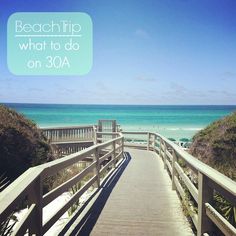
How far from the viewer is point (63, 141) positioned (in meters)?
20.2

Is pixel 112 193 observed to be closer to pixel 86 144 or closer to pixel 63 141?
pixel 63 141

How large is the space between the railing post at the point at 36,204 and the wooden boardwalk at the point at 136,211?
3.52 feet

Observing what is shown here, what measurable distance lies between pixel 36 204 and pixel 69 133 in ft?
54.0

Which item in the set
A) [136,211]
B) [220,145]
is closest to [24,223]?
[136,211]

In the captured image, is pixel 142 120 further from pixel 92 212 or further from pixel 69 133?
pixel 92 212

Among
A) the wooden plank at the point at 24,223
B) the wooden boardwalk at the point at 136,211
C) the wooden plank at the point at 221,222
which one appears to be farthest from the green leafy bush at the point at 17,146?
the wooden plank at the point at 221,222

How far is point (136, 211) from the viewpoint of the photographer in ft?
22.1

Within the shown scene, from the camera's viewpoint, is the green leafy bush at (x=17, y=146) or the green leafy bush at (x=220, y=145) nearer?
the green leafy bush at (x=17, y=146)

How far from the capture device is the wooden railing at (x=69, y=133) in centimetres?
1933

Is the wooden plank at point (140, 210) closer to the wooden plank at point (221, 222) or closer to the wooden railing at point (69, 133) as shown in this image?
the wooden plank at point (221, 222)

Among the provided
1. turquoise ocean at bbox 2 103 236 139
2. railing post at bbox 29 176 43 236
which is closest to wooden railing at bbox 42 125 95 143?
railing post at bbox 29 176 43 236

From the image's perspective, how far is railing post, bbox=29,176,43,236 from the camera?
4270 millimetres

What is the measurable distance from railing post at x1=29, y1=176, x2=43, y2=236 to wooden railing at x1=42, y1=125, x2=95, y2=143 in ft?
45.2

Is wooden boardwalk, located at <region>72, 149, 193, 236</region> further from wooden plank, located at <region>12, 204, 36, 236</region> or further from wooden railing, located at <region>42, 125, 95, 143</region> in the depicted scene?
wooden railing, located at <region>42, 125, 95, 143</region>
